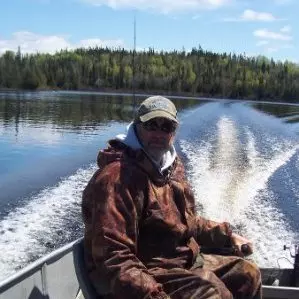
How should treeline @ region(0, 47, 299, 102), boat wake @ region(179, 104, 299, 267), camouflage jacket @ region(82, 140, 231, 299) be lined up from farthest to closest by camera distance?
treeline @ region(0, 47, 299, 102), boat wake @ region(179, 104, 299, 267), camouflage jacket @ region(82, 140, 231, 299)

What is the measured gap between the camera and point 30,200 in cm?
991

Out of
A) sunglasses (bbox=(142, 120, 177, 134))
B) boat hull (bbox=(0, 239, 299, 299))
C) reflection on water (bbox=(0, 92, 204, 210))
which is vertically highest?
sunglasses (bbox=(142, 120, 177, 134))

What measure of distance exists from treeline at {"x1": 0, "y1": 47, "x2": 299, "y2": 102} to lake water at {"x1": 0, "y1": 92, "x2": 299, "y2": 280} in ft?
244

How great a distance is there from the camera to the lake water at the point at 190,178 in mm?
8016

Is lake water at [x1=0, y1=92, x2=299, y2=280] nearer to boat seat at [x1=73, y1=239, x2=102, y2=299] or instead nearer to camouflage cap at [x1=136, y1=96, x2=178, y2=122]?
boat seat at [x1=73, y1=239, x2=102, y2=299]

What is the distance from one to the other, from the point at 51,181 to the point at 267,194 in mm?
4629

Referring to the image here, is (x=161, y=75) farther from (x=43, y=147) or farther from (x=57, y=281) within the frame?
(x=57, y=281)

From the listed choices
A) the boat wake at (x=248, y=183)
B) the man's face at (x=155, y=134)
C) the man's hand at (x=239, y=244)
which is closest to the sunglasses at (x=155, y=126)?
the man's face at (x=155, y=134)

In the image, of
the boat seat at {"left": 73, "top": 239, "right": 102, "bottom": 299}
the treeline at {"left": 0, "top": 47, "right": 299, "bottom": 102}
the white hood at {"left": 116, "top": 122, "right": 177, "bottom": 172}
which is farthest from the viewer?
the treeline at {"left": 0, "top": 47, "right": 299, "bottom": 102}

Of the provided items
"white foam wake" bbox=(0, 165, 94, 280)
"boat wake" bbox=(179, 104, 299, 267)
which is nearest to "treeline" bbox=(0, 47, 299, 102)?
"boat wake" bbox=(179, 104, 299, 267)

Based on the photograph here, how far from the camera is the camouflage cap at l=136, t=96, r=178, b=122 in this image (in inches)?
135

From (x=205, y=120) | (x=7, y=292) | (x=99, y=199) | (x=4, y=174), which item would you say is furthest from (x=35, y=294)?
(x=205, y=120)

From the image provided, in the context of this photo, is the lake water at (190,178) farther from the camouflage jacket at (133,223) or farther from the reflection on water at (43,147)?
the camouflage jacket at (133,223)

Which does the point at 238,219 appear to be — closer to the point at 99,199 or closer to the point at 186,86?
the point at 99,199
